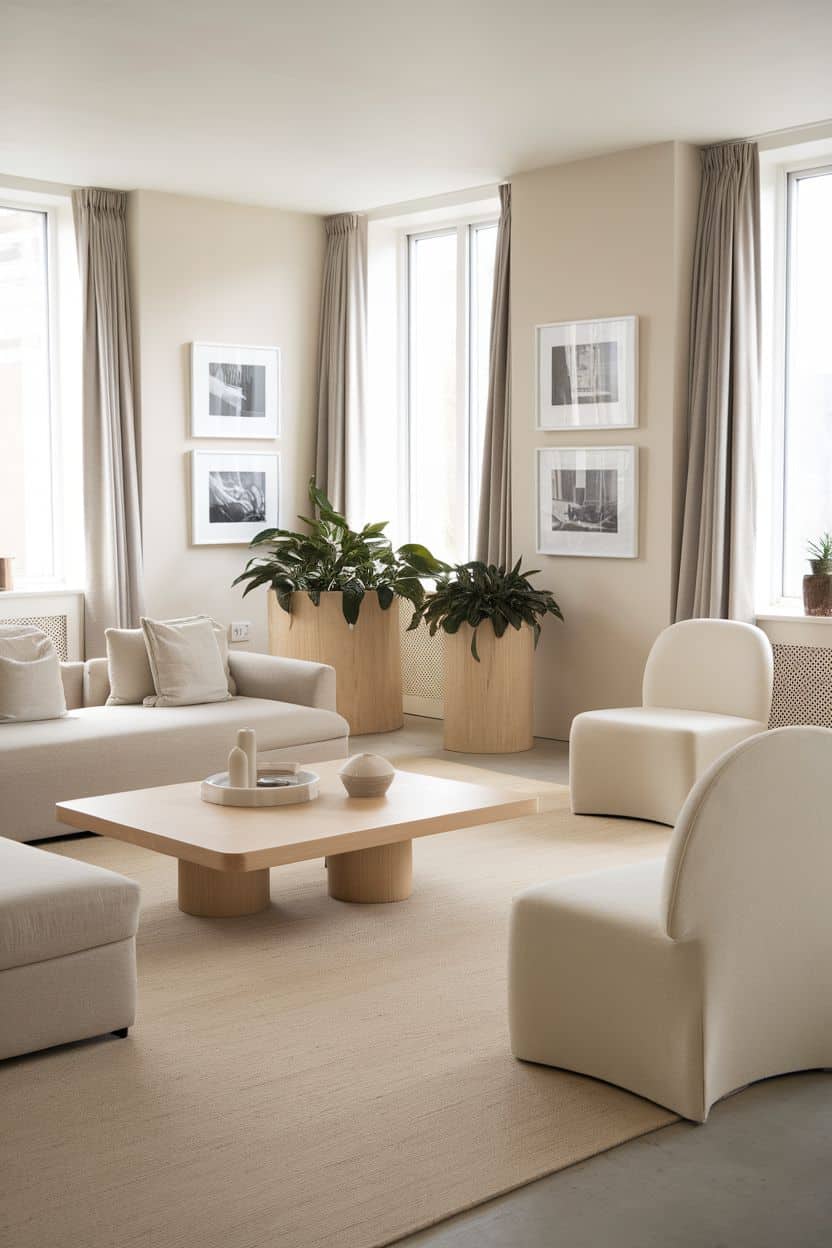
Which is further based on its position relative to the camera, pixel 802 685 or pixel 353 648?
pixel 353 648

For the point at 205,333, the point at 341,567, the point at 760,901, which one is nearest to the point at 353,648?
the point at 341,567

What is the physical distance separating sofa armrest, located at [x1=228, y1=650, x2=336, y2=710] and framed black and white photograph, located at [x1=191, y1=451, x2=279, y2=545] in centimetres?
166

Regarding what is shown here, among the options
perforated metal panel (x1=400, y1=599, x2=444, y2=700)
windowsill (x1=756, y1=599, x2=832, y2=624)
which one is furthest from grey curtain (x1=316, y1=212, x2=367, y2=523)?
windowsill (x1=756, y1=599, x2=832, y2=624)

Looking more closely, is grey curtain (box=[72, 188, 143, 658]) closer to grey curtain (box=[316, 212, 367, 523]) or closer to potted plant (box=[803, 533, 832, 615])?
grey curtain (box=[316, 212, 367, 523])

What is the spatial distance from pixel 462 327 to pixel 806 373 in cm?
233

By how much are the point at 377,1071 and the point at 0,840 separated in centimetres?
133

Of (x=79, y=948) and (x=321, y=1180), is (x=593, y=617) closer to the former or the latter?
(x=79, y=948)

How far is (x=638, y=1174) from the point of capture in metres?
2.70

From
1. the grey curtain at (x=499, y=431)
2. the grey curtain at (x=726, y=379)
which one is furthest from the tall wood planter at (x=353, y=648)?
the grey curtain at (x=726, y=379)

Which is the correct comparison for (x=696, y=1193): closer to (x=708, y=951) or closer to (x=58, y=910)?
(x=708, y=951)

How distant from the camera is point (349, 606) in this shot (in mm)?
7410

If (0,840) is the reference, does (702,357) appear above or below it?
above

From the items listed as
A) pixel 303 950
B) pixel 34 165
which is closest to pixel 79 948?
pixel 303 950

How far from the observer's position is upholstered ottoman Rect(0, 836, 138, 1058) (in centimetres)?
320
